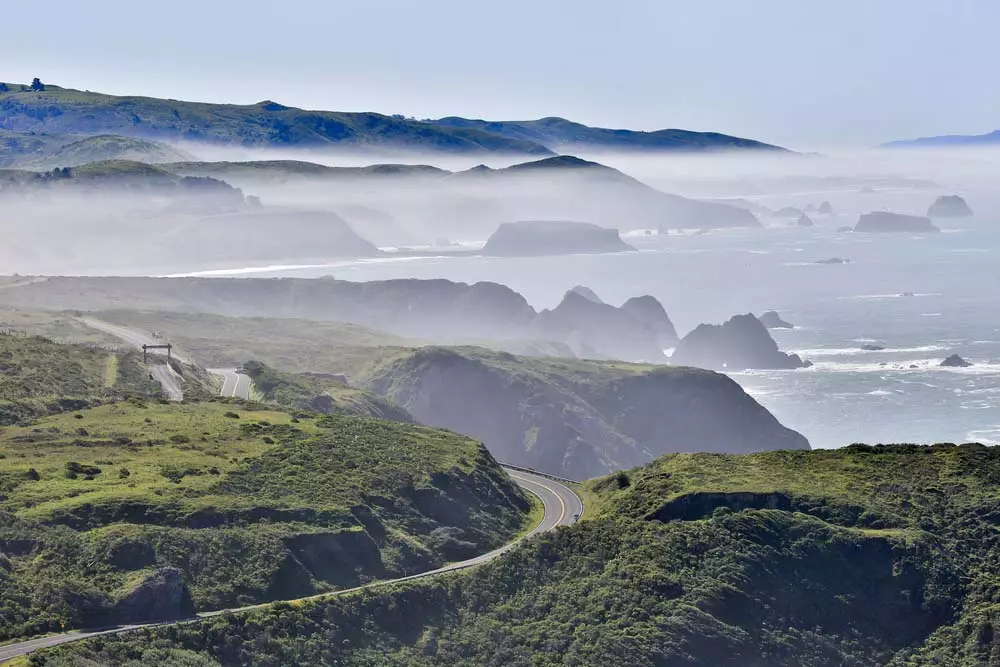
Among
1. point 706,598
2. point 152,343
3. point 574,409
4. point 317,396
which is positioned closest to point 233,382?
point 317,396

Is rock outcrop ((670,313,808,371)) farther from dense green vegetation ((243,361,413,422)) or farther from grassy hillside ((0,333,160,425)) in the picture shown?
grassy hillside ((0,333,160,425))

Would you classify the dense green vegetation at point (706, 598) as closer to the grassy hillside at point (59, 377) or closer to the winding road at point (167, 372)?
the grassy hillside at point (59, 377)

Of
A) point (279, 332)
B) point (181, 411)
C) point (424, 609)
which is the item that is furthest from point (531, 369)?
point (424, 609)

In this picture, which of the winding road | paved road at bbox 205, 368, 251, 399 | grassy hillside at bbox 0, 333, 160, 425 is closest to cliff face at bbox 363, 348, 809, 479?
paved road at bbox 205, 368, 251, 399

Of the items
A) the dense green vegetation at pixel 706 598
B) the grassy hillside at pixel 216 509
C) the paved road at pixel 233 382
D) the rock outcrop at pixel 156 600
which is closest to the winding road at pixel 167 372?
the paved road at pixel 233 382

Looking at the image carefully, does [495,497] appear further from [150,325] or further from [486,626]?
[150,325]

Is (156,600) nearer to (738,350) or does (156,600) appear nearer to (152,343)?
(152,343)
